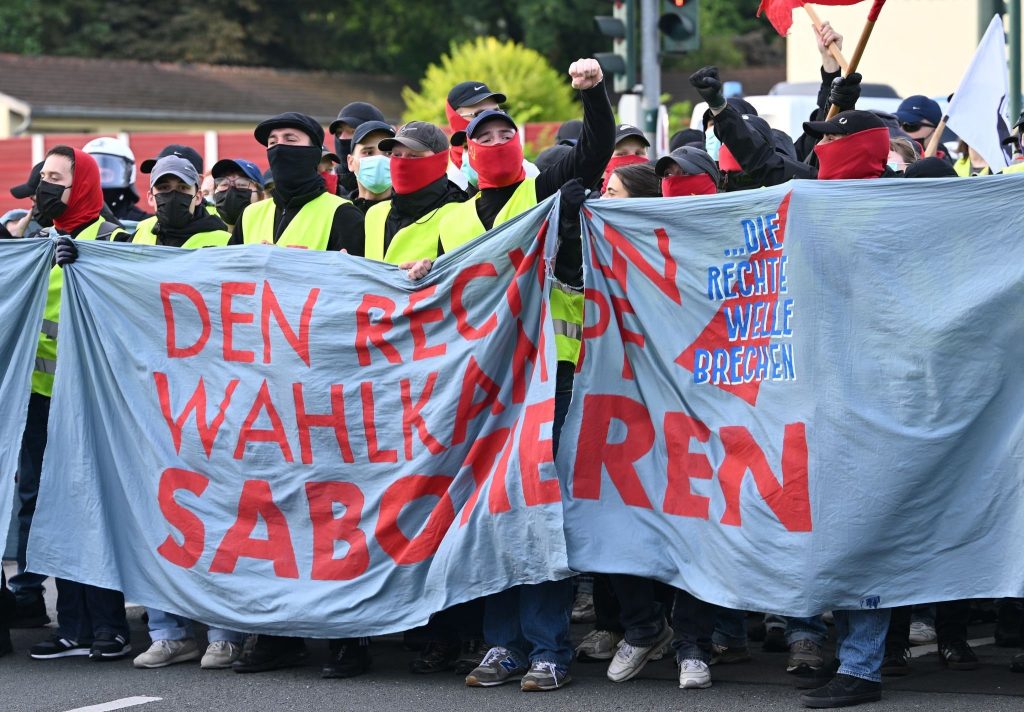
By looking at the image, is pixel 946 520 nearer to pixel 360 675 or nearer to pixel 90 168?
pixel 360 675

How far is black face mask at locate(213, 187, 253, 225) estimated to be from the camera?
849 centimetres

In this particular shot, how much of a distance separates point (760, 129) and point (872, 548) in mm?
2217

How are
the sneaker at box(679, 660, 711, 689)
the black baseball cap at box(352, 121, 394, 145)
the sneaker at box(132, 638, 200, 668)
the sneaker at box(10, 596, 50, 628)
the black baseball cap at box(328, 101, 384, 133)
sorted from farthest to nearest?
1. the black baseball cap at box(328, 101, 384, 133)
2. the black baseball cap at box(352, 121, 394, 145)
3. the sneaker at box(10, 596, 50, 628)
4. the sneaker at box(132, 638, 200, 668)
5. the sneaker at box(679, 660, 711, 689)

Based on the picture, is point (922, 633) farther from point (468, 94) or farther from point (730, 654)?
point (468, 94)

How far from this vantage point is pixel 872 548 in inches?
222

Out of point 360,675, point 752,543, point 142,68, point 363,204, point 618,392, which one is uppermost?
point 142,68

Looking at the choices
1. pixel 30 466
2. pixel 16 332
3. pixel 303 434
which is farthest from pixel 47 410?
pixel 303 434

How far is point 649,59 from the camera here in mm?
14203

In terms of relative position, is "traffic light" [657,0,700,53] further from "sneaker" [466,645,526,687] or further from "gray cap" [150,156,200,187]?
"sneaker" [466,645,526,687]

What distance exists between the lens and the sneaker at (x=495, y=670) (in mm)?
6203

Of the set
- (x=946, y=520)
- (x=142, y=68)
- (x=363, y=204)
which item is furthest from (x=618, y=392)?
(x=142, y=68)

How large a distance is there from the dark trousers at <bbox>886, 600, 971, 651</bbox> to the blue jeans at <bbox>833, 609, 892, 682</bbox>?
1.54 feet

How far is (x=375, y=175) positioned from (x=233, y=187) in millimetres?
1338

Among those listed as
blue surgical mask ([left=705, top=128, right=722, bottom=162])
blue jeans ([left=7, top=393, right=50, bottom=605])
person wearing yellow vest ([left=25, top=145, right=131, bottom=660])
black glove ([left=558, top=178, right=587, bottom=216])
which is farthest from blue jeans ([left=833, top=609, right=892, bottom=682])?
blue jeans ([left=7, top=393, right=50, bottom=605])
